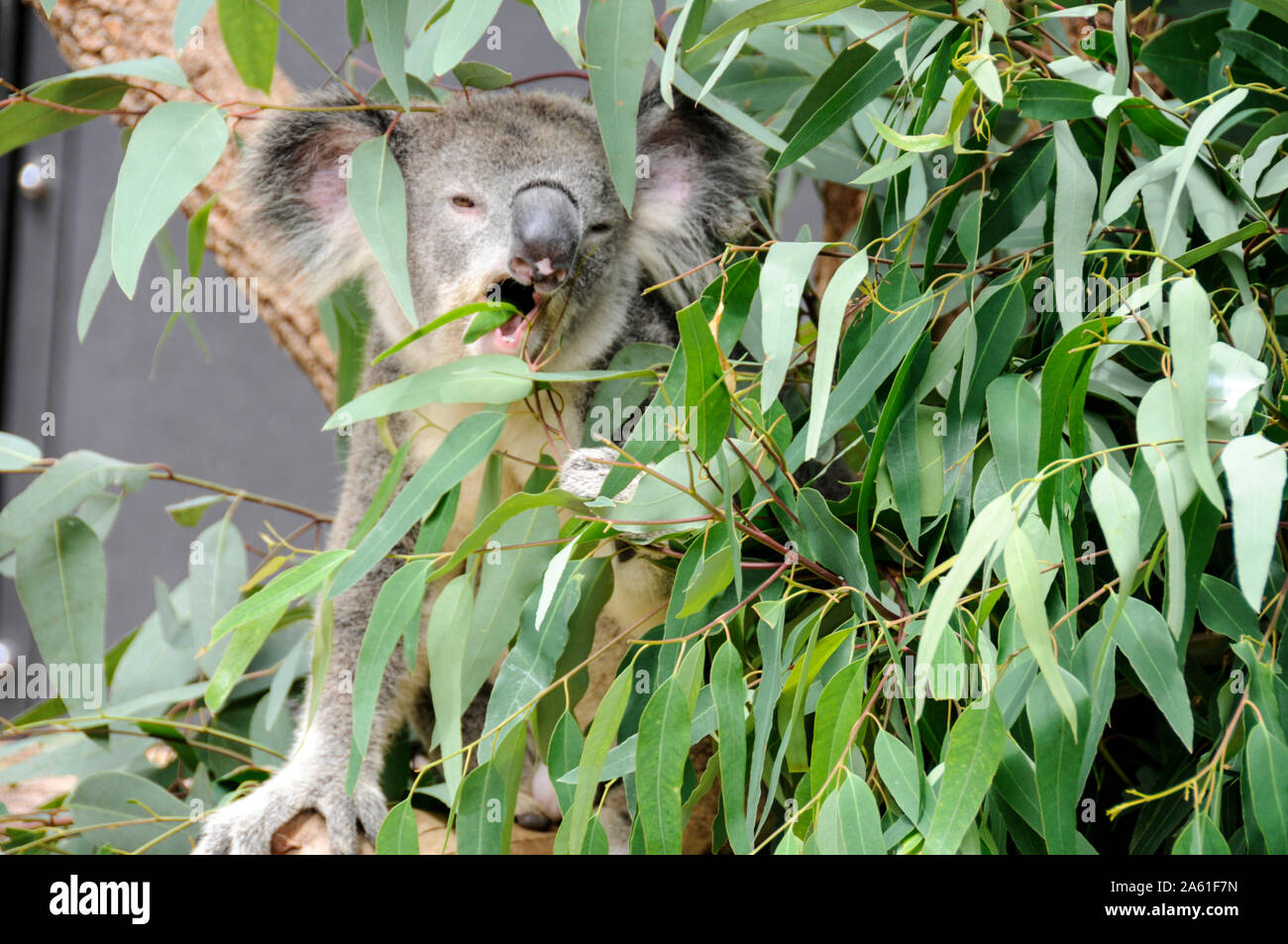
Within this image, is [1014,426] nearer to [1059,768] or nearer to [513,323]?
[1059,768]

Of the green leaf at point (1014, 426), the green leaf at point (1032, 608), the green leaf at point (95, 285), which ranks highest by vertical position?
the green leaf at point (95, 285)

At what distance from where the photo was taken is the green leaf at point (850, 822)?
3.11ft

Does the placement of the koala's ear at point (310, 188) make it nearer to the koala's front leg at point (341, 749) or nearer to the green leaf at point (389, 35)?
the koala's front leg at point (341, 749)

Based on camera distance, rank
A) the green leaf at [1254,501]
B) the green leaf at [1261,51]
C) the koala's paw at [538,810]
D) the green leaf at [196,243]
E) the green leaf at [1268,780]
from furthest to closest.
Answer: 1. the koala's paw at [538,810]
2. the green leaf at [196,243]
3. the green leaf at [1261,51]
4. the green leaf at [1268,780]
5. the green leaf at [1254,501]

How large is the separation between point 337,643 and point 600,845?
2.72 feet

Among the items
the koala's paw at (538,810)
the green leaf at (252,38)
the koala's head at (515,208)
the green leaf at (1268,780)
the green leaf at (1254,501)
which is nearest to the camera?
the green leaf at (1254,501)

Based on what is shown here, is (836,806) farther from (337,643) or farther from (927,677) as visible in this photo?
(337,643)

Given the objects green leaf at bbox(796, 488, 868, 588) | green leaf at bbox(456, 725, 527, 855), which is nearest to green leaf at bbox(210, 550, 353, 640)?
green leaf at bbox(456, 725, 527, 855)

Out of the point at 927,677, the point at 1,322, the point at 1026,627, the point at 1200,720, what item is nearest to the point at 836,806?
the point at 927,677

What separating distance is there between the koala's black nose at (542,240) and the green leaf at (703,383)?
1.31ft

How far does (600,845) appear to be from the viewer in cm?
109

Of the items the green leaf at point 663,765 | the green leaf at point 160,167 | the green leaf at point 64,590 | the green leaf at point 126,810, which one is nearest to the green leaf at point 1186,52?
the green leaf at point 663,765

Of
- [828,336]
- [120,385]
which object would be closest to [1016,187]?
[828,336]

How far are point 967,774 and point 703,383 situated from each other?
38 cm
